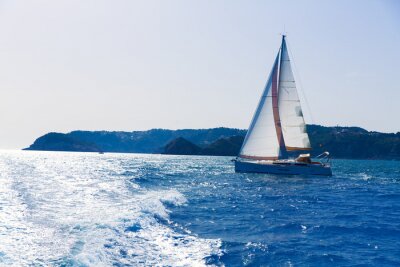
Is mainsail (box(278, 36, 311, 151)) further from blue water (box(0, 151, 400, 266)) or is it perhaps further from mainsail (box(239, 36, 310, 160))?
blue water (box(0, 151, 400, 266))

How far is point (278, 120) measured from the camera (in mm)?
45531

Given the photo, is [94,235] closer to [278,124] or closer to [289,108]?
[278,124]

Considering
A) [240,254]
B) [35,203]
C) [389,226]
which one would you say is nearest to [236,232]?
[240,254]

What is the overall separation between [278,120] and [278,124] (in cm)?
52

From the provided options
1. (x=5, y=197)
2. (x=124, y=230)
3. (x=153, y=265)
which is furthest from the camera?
(x=5, y=197)

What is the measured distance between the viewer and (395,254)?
11.5m

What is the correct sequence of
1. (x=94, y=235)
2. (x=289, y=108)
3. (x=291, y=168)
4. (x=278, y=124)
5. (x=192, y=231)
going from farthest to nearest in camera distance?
(x=289, y=108) < (x=278, y=124) < (x=291, y=168) < (x=192, y=231) < (x=94, y=235)

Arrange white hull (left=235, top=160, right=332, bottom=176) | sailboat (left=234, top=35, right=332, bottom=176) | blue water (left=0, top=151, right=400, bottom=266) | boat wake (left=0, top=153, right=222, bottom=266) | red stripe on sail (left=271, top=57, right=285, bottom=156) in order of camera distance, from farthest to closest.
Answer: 1. red stripe on sail (left=271, top=57, right=285, bottom=156)
2. sailboat (left=234, top=35, right=332, bottom=176)
3. white hull (left=235, top=160, right=332, bottom=176)
4. blue water (left=0, top=151, right=400, bottom=266)
5. boat wake (left=0, top=153, right=222, bottom=266)

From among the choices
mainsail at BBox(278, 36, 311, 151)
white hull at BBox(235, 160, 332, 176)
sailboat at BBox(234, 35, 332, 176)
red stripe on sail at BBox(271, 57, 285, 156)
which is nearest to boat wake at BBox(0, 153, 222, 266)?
white hull at BBox(235, 160, 332, 176)

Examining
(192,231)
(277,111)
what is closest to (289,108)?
(277,111)

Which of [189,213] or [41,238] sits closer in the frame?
[41,238]

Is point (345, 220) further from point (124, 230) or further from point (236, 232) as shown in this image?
point (124, 230)

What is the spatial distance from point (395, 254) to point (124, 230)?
9.54 meters

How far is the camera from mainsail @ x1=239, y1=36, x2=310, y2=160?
45188 mm
